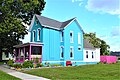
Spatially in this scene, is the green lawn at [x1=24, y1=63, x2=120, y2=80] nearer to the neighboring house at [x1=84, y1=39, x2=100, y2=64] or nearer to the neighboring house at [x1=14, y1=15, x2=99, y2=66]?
the neighboring house at [x1=14, y1=15, x2=99, y2=66]

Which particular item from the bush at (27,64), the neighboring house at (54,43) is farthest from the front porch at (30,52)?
the bush at (27,64)

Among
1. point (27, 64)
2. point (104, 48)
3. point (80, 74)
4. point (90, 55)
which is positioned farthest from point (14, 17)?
point (104, 48)

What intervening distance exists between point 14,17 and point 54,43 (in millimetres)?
11408

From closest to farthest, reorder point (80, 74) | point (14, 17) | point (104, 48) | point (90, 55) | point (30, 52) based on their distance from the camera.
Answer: point (80, 74), point (30, 52), point (90, 55), point (14, 17), point (104, 48)

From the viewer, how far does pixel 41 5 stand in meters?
47.5

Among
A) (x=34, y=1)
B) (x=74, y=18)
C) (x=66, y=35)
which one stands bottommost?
(x=66, y=35)

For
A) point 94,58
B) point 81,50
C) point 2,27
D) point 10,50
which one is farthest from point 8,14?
point 94,58

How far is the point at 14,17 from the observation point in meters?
41.3

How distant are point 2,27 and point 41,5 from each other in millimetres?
12046

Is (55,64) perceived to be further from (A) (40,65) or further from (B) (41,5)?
(B) (41,5)

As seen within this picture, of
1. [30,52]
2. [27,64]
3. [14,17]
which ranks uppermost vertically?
[14,17]

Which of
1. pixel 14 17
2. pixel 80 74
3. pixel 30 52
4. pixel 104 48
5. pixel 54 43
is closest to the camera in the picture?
pixel 80 74

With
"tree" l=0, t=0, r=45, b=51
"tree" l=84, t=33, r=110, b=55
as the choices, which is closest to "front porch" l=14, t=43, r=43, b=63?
"tree" l=0, t=0, r=45, b=51

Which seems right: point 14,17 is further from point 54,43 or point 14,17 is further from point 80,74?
point 80,74
